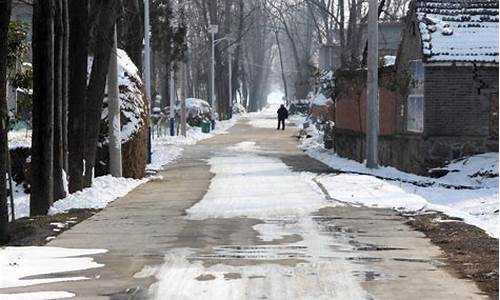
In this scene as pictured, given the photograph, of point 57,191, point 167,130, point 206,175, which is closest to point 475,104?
point 206,175

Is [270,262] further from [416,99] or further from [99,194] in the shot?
[416,99]

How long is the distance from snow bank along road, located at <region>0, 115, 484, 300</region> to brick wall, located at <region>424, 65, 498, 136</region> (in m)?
6.32

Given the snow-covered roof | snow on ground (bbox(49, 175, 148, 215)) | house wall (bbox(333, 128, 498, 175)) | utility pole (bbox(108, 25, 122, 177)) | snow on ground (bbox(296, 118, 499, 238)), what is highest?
the snow-covered roof

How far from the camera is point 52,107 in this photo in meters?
13.4

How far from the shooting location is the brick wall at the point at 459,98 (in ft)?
71.6

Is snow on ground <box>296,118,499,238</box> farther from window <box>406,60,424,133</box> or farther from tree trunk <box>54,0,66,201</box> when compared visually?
tree trunk <box>54,0,66,201</box>

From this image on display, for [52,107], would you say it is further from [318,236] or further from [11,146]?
[11,146]

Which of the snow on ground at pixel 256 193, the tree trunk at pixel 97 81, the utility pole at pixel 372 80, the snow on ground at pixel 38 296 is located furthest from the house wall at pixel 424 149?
the snow on ground at pixel 38 296

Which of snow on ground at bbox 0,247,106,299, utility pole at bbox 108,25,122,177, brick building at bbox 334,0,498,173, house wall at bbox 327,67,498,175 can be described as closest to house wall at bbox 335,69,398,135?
brick building at bbox 334,0,498,173

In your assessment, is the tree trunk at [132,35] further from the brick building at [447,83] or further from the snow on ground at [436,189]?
the brick building at [447,83]

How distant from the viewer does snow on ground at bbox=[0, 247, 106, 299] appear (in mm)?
7730

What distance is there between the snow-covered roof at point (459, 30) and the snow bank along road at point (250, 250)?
6858 mm

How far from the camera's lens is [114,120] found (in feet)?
60.9

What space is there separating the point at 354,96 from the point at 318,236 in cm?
1899
